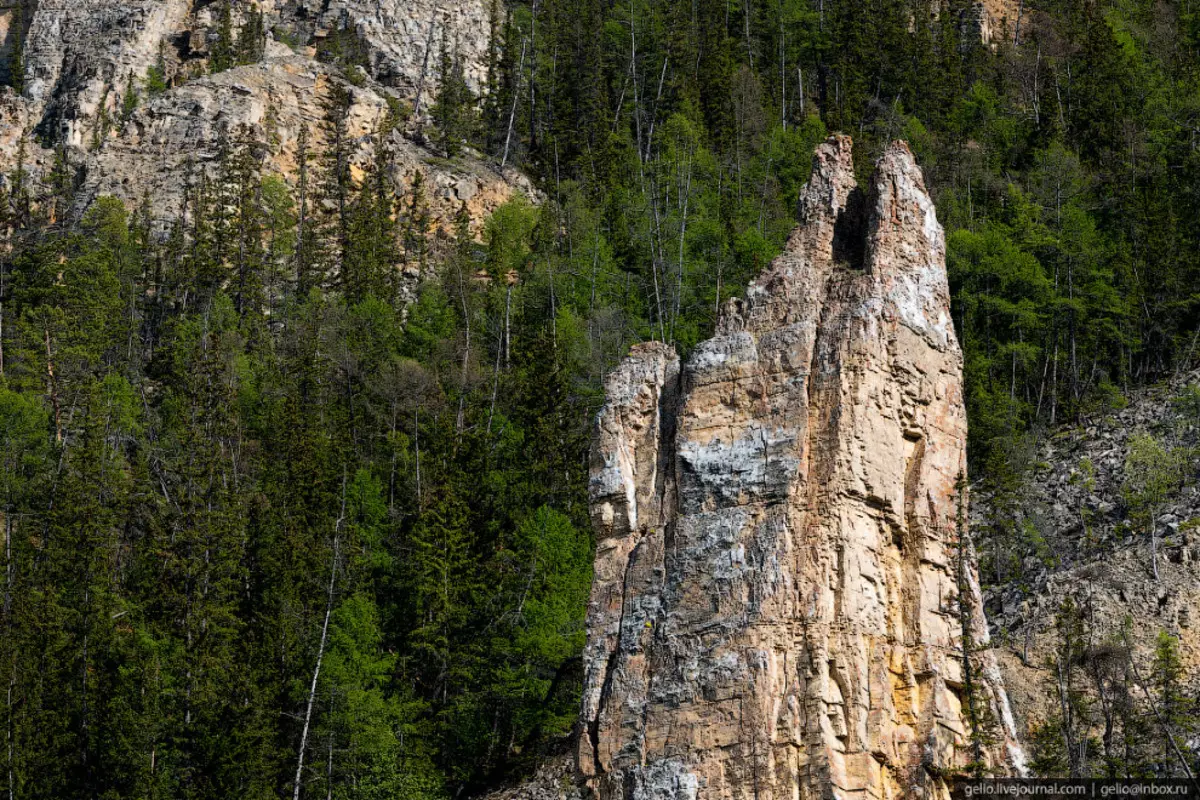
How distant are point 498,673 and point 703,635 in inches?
812

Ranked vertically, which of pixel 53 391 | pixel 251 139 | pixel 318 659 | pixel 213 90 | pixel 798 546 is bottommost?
pixel 798 546

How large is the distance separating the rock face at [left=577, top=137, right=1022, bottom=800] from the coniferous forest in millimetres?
4993

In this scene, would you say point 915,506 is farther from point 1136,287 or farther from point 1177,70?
point 1177,70

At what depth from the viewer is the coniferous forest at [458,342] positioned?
45594 millimetres

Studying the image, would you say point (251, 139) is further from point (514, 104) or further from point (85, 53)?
point (85, 53)

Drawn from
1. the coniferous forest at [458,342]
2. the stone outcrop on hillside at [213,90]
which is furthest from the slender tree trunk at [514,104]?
the stone outcrop on hillside at [213,90]

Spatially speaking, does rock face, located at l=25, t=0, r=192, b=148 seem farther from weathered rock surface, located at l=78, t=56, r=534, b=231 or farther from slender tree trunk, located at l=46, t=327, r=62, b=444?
slender tree trunk, located at l=46, t=327, r=62, b=444

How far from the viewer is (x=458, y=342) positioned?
6581 centimetres

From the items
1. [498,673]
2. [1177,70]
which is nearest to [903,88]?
[1177,70]

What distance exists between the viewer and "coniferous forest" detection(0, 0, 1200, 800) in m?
45.6

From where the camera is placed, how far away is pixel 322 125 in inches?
3219

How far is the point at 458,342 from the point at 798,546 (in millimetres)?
41497

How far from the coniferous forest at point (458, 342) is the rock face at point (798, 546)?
4993mm

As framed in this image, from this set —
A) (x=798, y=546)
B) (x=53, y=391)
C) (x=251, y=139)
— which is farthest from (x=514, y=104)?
(x=798, y=546)
